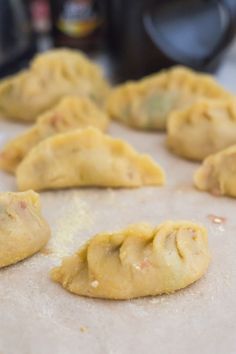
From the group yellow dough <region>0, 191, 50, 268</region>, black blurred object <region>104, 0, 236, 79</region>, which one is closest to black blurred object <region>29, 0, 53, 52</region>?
black blurred object <region>104, 0, 236, 79</region>

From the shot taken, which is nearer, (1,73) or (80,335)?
(80,335)

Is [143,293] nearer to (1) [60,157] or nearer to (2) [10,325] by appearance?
(2) [10,325]

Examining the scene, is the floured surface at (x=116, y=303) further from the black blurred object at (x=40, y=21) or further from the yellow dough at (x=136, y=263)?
the black blurred object at (x=40, y=21)

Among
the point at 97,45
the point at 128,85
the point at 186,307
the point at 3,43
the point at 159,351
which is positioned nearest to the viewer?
the point at 159,351

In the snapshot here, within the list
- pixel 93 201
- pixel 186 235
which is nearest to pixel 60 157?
pixel 93 201

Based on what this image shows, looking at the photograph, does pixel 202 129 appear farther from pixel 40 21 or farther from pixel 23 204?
pixel 40 21

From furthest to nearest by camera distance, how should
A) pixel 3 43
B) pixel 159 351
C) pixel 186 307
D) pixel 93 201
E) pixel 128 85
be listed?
pixel 3 43, pixel 128 85, pixel 93 201, pixel 186 307, pixel 159 351

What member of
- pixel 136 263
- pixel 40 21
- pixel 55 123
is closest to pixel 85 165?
pixel 55 123
